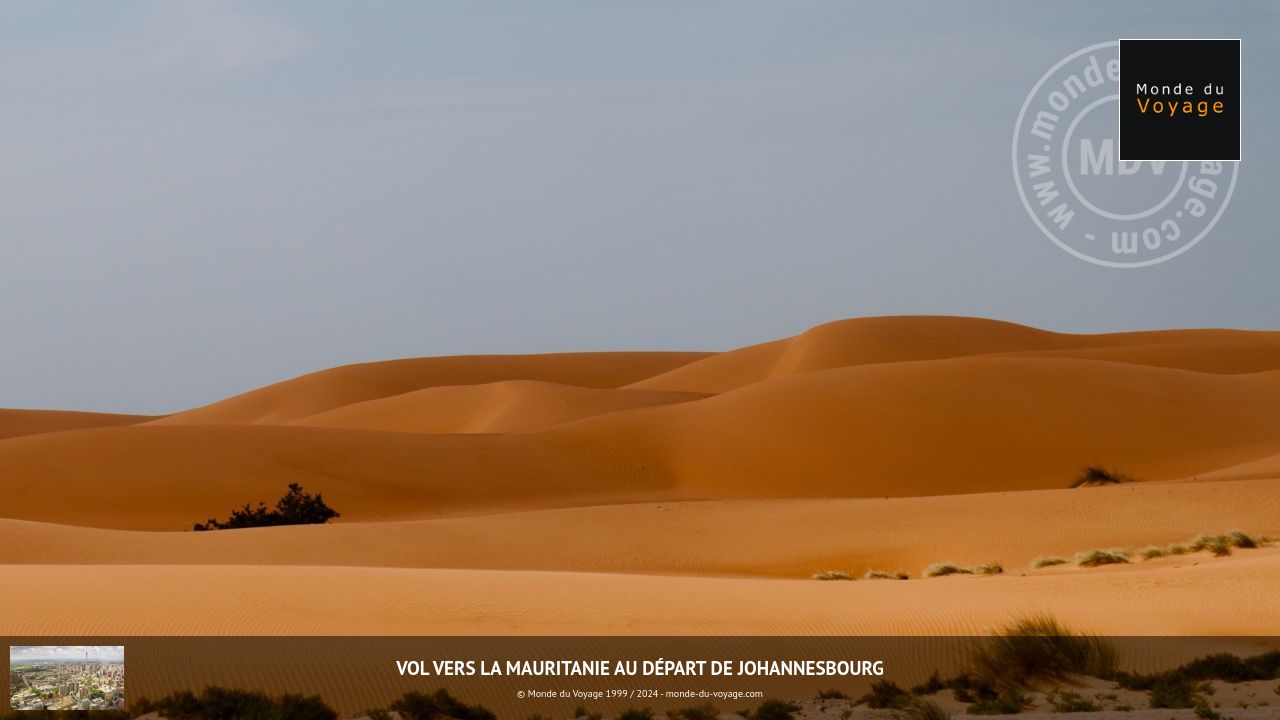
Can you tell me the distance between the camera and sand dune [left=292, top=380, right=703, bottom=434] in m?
56.4

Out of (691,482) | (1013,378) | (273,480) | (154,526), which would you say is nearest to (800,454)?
(691,482)

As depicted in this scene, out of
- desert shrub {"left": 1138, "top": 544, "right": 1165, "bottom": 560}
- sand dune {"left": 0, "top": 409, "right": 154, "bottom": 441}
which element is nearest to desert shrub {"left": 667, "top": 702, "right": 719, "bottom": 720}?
desert shrub {"left": 1138, "top": 544, "right": 1165, "bottom": 560}

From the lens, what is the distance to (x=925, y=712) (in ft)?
27.5

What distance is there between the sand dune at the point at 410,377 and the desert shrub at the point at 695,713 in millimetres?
74215

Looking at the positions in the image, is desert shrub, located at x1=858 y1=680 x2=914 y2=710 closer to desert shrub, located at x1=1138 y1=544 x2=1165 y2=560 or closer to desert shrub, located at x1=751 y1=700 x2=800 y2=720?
desert shrub, located at x1=751 y1=700 x2=800 y2=720

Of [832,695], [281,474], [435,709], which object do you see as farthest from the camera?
[281,474]

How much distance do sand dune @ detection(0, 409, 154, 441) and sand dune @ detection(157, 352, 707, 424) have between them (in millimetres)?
5649

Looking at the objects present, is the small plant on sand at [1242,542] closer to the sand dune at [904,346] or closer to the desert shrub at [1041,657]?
the desert shrub at [1041,657]

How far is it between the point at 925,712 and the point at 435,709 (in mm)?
3032

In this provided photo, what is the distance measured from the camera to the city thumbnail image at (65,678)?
28.7 feet

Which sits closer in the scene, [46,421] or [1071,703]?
[1071,703]

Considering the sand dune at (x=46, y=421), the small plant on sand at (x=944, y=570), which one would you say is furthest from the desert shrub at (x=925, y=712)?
the sand dune at (x=46, y=421)

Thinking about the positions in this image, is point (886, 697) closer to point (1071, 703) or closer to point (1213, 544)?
point (1071, 703)

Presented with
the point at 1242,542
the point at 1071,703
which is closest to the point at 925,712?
the point at 1071,703
